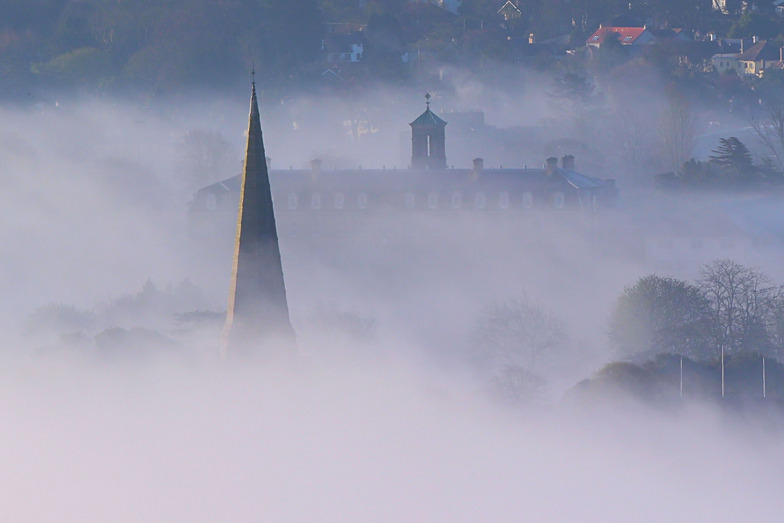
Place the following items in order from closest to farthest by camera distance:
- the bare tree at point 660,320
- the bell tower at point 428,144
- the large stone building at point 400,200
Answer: the bare tree at point 660,320 < the large stone building at point 400,200 < the bell tower at point 428,144

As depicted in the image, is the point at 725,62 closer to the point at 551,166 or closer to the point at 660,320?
the point at 551,166

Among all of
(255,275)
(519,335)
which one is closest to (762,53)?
(519,335)

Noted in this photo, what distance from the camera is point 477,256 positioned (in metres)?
111

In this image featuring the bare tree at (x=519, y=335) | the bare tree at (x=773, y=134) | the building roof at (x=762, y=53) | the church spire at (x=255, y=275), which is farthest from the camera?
the building roof at (x=762, y=53)

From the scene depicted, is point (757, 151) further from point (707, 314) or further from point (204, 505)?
point (204, 505)

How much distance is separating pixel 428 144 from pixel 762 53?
76.3 meters

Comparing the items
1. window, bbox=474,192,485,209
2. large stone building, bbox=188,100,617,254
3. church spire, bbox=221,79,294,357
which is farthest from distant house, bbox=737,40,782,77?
church spire, bbox=221,79,294,357

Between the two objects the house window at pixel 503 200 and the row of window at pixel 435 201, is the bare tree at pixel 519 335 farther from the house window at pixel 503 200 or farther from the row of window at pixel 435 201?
A: the house window at pixel 503 200

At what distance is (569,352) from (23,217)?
61276mm

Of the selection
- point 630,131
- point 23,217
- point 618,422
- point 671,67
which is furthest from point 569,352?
point 671,67

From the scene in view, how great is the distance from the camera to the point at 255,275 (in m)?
42.8

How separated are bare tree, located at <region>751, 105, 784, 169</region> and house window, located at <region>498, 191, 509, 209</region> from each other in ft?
82.2

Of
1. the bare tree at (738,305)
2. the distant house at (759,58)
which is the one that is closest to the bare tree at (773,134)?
the distant house at (759,58)

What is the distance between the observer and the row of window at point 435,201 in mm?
111750
